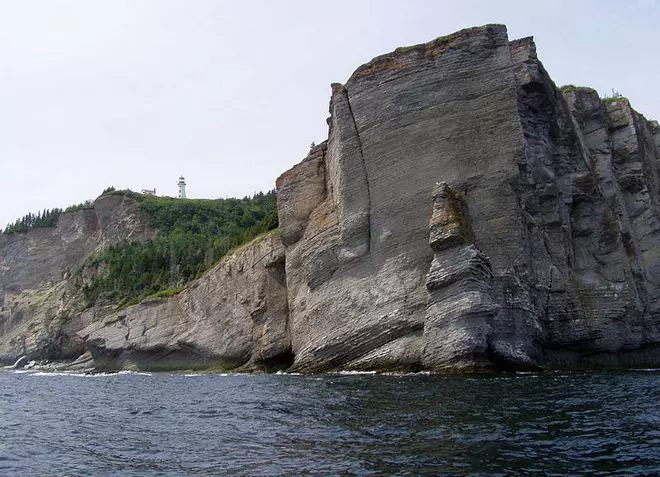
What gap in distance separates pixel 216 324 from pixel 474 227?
2784 centimetres

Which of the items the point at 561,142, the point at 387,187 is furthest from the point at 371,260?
the point at 561,142

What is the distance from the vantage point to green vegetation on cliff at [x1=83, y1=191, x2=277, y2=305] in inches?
2953

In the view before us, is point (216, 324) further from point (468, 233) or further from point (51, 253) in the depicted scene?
point (51, 253)

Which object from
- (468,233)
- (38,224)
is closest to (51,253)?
(38,224)

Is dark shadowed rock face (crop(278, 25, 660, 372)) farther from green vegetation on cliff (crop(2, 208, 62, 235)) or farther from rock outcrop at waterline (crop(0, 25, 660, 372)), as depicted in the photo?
green vegetation on cliff (crop(2, 208, 62, 235))

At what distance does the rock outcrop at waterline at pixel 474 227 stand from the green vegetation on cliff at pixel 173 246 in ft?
67.0

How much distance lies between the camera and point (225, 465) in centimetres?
1386


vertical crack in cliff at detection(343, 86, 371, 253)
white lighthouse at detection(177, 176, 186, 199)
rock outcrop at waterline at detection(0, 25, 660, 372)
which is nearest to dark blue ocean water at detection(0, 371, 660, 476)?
rock outcrop at waterline at detection(0, 25, 660, 372)

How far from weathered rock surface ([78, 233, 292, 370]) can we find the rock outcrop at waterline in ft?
8.19

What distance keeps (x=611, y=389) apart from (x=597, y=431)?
9922 mm

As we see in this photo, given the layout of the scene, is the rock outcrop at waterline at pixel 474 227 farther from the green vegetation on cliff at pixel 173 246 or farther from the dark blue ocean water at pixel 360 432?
the green vegetation on cliff at pixel 173 246

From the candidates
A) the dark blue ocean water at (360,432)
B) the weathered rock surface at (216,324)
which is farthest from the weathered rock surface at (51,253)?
the dark blue ocean water at (360,432)

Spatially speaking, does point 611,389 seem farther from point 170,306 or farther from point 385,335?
point 170,306

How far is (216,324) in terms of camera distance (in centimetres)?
5744
